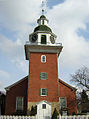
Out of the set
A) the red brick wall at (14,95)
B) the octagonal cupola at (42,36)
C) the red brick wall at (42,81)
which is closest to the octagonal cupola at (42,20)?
the octagonal cupola at (42,36)

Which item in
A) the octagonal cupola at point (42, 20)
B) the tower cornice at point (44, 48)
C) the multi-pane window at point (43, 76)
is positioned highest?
the octagonal cupola at point (42, 20)

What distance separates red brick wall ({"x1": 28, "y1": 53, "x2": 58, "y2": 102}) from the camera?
21984 millimetres

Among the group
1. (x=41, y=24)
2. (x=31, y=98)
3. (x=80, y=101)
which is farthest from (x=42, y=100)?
(x=41, y=24)

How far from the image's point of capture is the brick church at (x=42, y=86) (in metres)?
21.9

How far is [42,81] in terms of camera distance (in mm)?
22828

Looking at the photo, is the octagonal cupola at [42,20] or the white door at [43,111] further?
the octagonal cupola at [42,20]

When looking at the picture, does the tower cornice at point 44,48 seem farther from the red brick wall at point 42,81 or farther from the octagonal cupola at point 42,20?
the octagonal cupola at point 42,20

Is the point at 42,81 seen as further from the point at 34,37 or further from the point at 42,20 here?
the point at 42,20

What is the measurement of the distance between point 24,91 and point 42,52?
747cm

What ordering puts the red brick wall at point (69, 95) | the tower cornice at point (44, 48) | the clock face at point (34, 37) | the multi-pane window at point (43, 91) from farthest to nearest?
1. the clock face at point (34, 37)
2. the tower cornice at point (44, 48)
3. the red brick wall at point (69, 95)
4. the multi-pane window at point (43, 91)

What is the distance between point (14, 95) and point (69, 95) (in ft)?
31.0

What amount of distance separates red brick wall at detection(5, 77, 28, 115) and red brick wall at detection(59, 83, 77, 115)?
20.7ft

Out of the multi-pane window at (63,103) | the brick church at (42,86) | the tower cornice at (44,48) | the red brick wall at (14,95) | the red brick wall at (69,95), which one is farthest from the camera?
the tower cornice at (44,48)

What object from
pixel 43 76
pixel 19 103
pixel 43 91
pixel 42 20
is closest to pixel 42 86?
pixel 43 91
